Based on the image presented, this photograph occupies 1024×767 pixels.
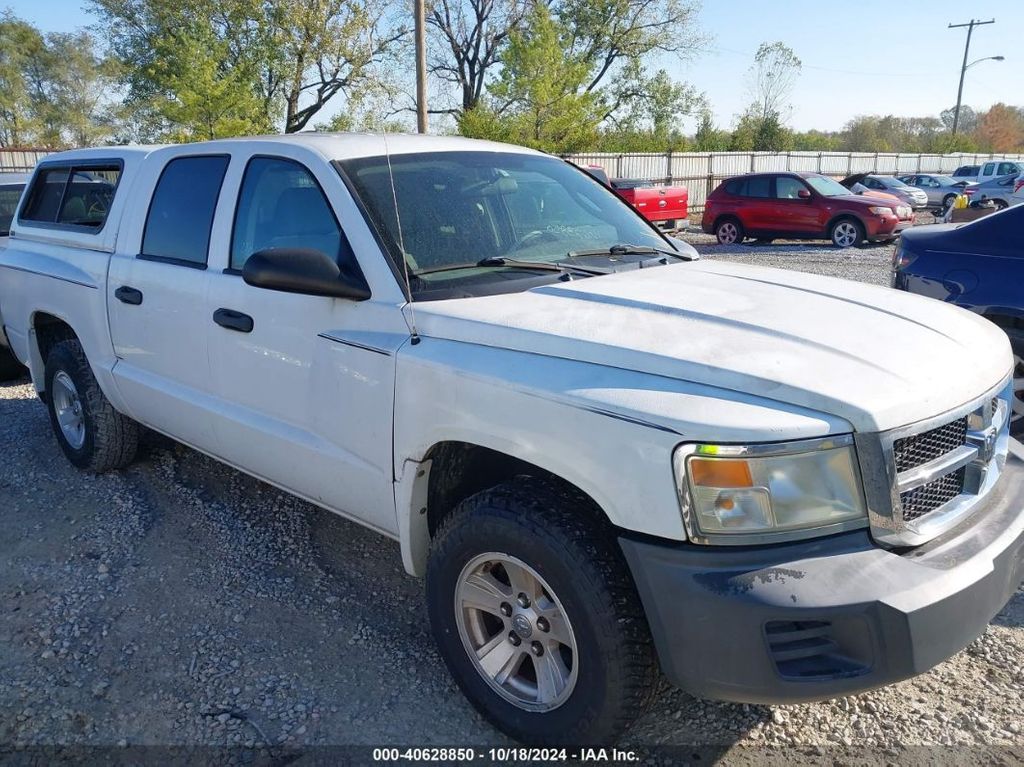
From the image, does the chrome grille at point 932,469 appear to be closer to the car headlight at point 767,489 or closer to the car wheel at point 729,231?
the car headlight at point 767,489

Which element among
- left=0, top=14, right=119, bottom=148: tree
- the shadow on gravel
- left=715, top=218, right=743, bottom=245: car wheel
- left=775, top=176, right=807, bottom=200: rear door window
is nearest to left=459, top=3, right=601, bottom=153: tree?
left=715, top=218, right=743, bottom=245: car wheel

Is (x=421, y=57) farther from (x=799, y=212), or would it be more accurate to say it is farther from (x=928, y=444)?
(x=928, y=444)

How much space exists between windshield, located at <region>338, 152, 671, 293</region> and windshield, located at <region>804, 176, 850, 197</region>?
15731 mm

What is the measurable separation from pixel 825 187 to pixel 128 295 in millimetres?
17242

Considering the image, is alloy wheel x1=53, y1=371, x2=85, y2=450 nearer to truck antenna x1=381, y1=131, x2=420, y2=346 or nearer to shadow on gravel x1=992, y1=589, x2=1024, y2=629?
truck antenna x1=381, y1=131, x2=420, y2=346

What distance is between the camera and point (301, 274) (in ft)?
9.03

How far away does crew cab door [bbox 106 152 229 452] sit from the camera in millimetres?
3633

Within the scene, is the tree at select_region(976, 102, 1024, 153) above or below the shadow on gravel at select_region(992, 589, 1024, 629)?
above

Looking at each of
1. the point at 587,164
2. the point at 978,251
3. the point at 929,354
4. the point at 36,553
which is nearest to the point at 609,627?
the point at 929,354

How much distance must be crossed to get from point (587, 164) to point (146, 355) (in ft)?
78.7

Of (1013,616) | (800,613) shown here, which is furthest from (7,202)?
(1013,616)

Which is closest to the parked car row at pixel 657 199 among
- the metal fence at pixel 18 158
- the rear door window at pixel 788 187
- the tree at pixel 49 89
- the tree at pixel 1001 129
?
the rear door window at pixel 788 187

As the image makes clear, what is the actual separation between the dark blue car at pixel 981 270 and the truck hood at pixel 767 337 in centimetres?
196

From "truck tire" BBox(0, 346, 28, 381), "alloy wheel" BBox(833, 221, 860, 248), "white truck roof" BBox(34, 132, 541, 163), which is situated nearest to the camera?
"white truck roof" BBox(34, 132, 541, 163)
